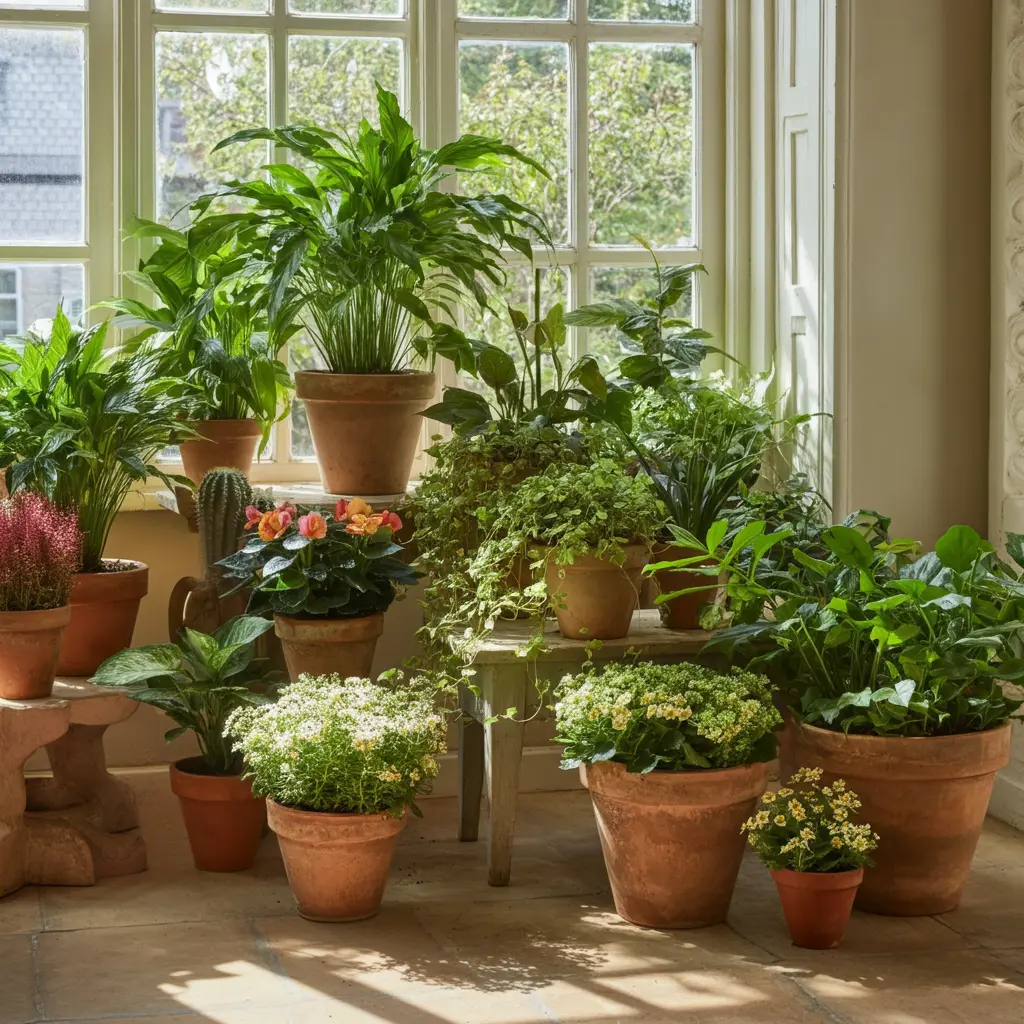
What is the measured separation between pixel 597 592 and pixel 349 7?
197cm

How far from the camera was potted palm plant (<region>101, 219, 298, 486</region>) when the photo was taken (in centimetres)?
370

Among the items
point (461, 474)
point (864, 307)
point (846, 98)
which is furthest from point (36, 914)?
point (846, 98)

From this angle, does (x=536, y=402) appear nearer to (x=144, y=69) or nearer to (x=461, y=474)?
(x=461, y=474)

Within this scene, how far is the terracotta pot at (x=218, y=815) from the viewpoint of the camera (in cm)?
338

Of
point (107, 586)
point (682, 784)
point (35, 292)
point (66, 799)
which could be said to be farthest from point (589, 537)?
point (35, 292)

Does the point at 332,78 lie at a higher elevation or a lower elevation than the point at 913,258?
higher

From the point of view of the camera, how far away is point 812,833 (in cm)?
285

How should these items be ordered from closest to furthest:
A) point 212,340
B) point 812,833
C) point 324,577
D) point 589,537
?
point 812,833
point 589,537
point 324,577
point 212,340

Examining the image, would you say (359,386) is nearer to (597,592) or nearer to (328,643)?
(328,643)

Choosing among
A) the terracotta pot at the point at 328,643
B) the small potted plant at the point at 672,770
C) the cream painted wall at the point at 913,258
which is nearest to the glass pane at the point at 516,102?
the cream painted wall at the point at 913,258

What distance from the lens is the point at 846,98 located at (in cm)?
379

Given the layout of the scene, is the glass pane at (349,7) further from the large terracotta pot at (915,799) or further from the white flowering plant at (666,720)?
the large terracotta pot at (915,799)

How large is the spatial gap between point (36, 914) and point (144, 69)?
2290mm

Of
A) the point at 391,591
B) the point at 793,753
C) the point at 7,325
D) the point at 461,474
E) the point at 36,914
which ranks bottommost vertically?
the point at 36,914
